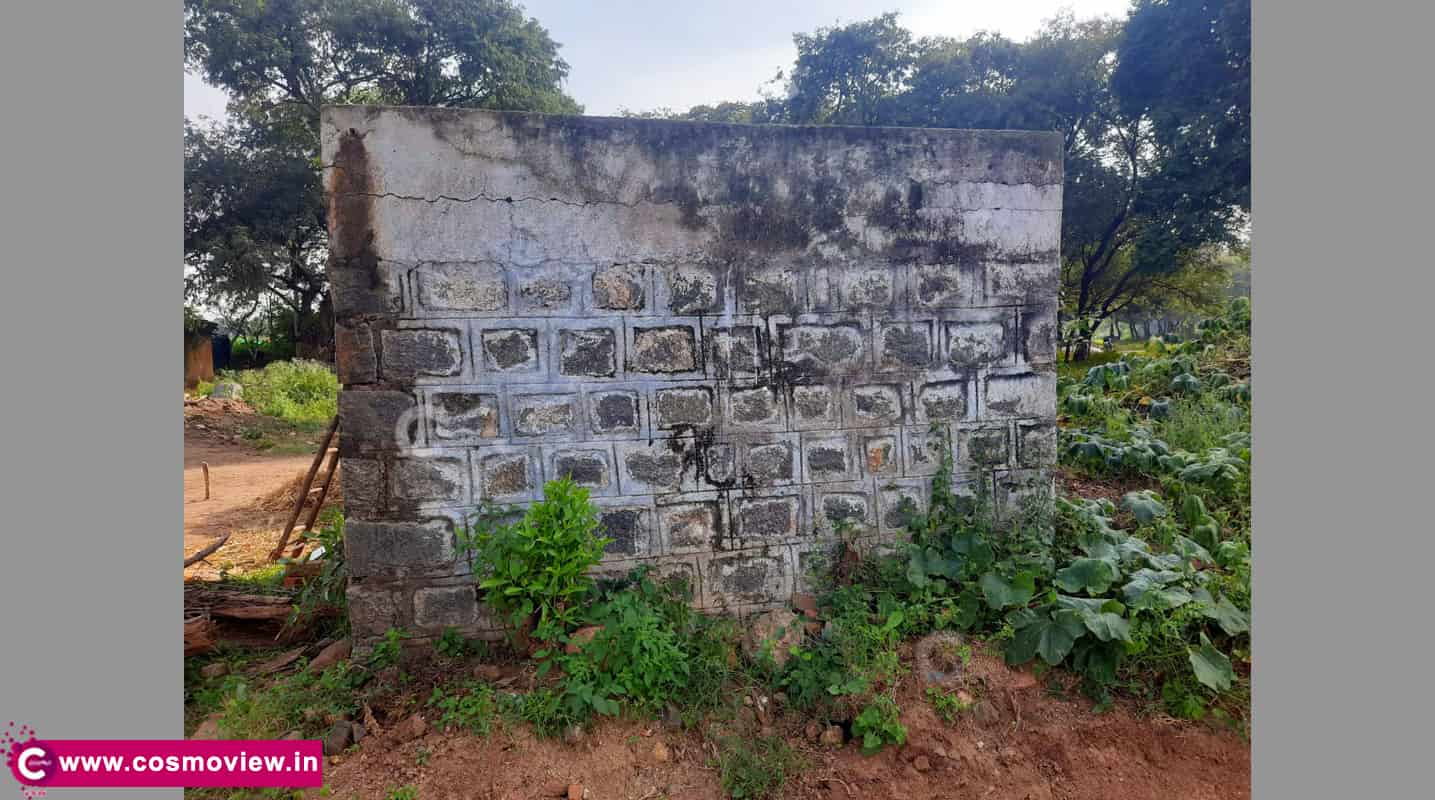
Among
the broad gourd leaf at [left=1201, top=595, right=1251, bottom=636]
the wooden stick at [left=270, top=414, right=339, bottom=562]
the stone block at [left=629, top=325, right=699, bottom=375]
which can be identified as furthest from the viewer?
the wooden stick at [left=270, top=414, right=339, bottom=562]

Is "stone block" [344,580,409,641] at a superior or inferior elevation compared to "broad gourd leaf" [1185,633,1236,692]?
superior

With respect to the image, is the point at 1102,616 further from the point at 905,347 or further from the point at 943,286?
the point at 943,286

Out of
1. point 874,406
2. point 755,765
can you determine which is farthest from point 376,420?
point 874,406

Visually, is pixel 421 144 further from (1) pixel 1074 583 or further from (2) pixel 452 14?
(2) pixel 452 14

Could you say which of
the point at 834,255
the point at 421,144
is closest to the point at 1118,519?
the point at 834,255

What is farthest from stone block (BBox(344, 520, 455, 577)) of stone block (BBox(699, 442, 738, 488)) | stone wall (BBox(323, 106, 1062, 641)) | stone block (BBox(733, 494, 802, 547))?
stone block (BBox(733, 494, 802, 547))

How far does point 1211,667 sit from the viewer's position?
288cm

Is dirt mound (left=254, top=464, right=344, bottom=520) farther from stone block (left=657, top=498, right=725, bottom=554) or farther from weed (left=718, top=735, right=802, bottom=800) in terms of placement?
weed (left=718, top=735, right=802, bottom=800)

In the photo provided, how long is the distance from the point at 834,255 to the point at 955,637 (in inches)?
70.2

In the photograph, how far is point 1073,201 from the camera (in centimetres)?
1502
